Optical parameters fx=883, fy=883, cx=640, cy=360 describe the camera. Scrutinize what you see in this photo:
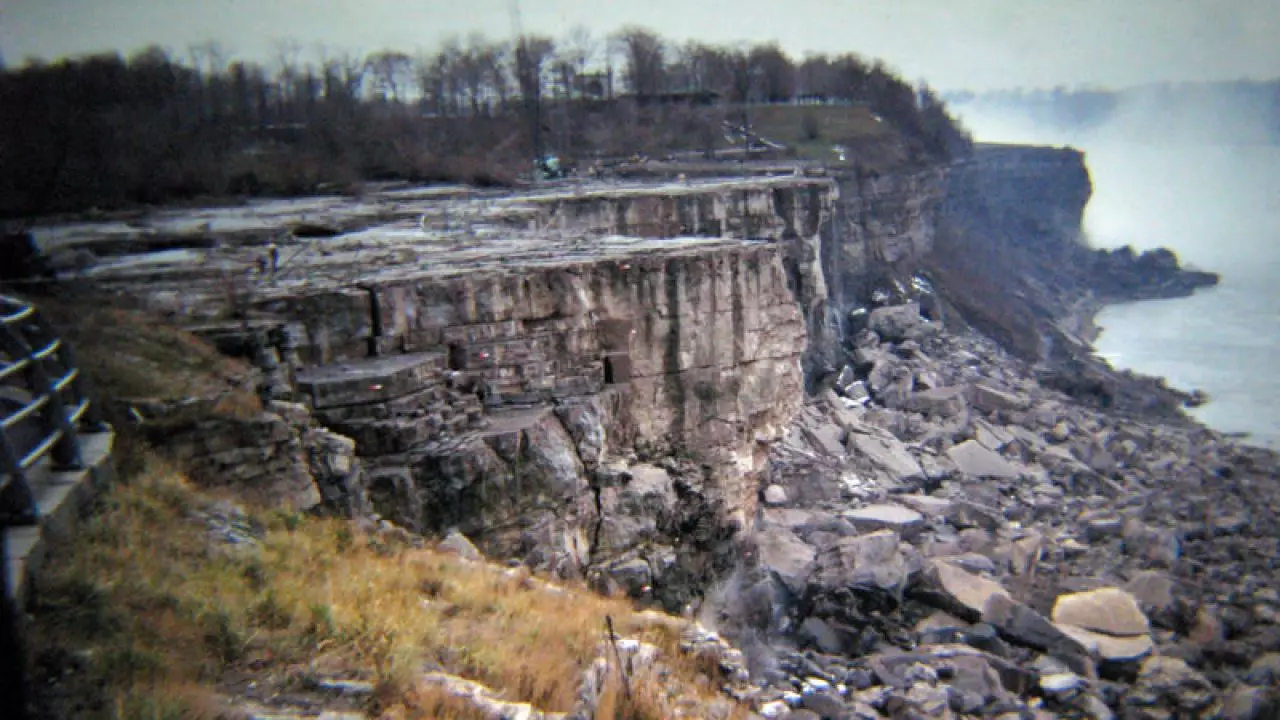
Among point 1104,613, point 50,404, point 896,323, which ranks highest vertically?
point 50,404

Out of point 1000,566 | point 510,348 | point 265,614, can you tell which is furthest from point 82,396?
point 1000,566

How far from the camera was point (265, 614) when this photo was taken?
4.75 m

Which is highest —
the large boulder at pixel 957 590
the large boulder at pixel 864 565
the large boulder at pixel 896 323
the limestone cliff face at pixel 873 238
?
the limestone cliff face at pixel 873 238

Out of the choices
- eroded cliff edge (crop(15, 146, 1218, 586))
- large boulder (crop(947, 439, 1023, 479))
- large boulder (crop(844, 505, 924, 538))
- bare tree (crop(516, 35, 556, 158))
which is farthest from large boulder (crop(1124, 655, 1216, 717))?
bare tree (crop(516, 35, 556, 158))

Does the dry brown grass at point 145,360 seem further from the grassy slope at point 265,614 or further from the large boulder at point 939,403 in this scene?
the large boulder at point 939,403

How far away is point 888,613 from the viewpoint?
11.5 metres

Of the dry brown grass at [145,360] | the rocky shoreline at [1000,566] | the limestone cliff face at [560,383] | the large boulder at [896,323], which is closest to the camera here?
the dry brown grass at [145,360]

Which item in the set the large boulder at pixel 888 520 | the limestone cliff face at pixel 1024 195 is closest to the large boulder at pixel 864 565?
the large boulder at pixel 888 520

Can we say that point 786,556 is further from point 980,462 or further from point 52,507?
point 52,507

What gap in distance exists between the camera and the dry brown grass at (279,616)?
153 inches

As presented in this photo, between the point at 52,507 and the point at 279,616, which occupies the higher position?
the point at 52,507

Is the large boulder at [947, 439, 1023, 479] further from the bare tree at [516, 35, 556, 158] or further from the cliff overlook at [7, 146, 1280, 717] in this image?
the bare tree at [516, 35, 556, 158]

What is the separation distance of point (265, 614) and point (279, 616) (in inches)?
2.8

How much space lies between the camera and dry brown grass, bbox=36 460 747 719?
389 cm
